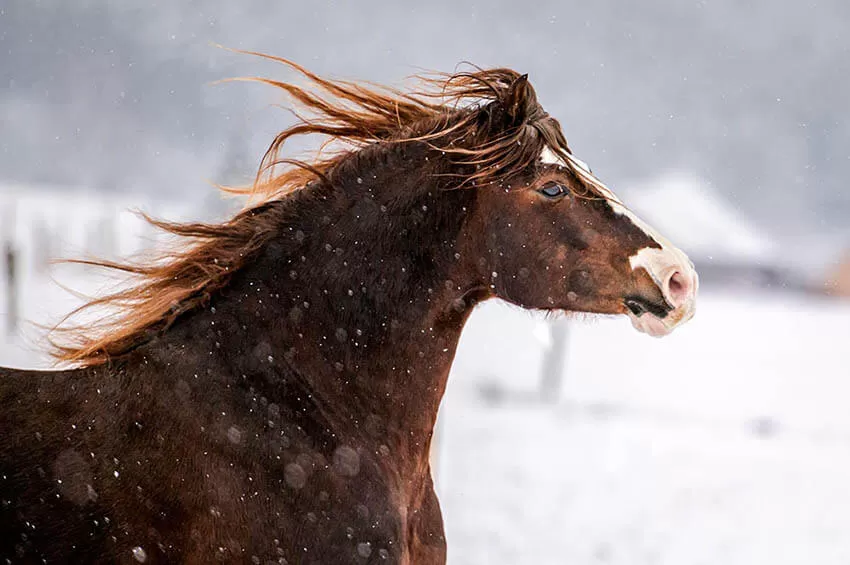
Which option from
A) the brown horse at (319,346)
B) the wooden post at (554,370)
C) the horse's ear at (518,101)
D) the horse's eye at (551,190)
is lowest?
the wooden post at (554,370)

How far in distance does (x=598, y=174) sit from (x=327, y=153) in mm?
5828

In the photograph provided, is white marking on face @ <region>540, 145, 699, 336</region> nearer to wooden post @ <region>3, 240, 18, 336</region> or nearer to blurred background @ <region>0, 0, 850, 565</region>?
blurred background @ <region>0, 0, 850, 565</region>

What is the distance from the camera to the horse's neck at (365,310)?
7.57 ft

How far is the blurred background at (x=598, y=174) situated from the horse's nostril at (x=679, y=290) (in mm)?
470

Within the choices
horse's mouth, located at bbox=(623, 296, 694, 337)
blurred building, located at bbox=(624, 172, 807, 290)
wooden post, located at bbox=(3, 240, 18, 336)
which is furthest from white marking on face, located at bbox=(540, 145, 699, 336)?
blurred building, located at bbox=(624, 172, 807, 290)

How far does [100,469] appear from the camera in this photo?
2115mm

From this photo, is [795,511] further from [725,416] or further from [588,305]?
[588,305]

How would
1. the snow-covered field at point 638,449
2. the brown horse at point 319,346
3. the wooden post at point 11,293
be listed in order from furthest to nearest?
the wooden post at point 11,293 → the snow-covered field at point 638,449 → the brown horse at point 319,346

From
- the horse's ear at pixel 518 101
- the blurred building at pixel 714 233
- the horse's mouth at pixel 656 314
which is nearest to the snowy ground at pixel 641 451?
the horse's mouth at pixel 656 314

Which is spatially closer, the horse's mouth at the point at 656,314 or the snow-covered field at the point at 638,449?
the horse's mouth at the point at 656,314

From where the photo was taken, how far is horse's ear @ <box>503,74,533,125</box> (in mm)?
2430

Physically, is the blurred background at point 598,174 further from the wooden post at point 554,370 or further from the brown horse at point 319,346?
the brown horse at point 319,346

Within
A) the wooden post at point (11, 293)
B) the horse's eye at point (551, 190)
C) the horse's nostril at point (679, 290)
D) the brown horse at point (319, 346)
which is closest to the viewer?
the brown horse at point (319, 346)

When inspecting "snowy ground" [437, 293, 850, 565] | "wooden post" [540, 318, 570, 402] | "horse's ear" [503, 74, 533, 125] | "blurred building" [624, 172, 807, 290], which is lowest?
"snowy ground" [437, 293, 850, 565]
